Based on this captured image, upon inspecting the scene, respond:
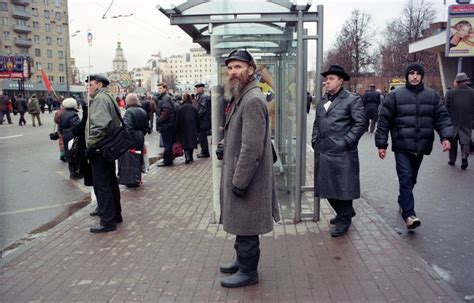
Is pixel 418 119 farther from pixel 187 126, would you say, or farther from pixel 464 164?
pixel 187 126

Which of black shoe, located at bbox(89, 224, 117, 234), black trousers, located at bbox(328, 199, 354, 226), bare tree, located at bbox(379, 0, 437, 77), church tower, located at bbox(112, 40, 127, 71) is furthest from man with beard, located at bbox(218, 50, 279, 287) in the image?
church tower, located at bbox(112, 40, 127, 71)

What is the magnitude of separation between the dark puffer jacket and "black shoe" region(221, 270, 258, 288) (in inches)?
104

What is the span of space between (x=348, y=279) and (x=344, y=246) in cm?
90

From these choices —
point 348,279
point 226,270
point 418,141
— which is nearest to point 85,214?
point 226,270

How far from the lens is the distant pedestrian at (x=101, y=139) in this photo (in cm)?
539

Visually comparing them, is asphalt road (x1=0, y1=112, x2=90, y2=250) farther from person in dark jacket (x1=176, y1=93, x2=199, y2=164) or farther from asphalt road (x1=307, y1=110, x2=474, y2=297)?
asphalt road (x1=307, y1=110, x2=474, y2=297)

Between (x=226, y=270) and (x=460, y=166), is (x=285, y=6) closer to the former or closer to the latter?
(x=226, y=270)

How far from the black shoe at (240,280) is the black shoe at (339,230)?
5.19 ft

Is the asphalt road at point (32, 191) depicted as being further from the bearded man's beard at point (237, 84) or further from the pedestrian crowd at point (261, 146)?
the bearded man's beard at point (237, 84)

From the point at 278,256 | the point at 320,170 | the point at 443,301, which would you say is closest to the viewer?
the point at 443,301

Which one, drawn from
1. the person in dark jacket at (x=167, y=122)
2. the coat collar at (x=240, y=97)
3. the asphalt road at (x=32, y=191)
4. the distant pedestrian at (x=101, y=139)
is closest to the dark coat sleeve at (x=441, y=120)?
the coat collar at (x=240, y=97)

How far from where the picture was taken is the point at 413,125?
5.43 m

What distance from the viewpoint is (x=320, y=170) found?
207 inches

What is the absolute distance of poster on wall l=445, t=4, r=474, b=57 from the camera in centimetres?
2077
